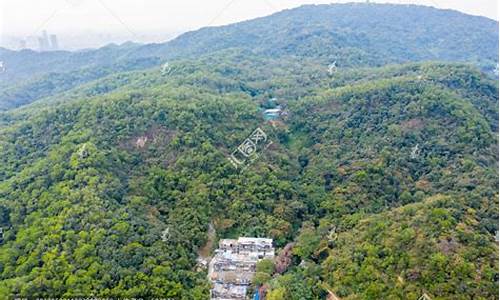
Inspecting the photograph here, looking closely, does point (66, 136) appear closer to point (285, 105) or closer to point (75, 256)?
point (75, 256)

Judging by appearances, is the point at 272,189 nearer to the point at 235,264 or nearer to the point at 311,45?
the point at 235,264

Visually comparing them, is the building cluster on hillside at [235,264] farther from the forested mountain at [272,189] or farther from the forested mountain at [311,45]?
the forested mountain at [311,45]

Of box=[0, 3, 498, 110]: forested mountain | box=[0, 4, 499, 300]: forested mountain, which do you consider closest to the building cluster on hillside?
box=[0, 4, 499, 300]: forested mountain

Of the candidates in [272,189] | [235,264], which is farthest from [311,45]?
[235,264]

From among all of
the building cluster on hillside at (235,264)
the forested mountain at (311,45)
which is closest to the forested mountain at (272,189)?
the building cluster on hillside at (235,264)

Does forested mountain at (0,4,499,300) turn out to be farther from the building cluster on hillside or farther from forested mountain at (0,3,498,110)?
forested mountain at (0,3,498,110)

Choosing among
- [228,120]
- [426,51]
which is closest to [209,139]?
[228,120]

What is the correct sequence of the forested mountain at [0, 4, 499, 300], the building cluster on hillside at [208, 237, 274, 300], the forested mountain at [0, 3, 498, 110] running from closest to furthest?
the forested mountain at [0, 4, 499, 300] → the building cluster on hillside at [208, 237, 274, 300] → the forested mountain at [0, 3, 498, 110]
